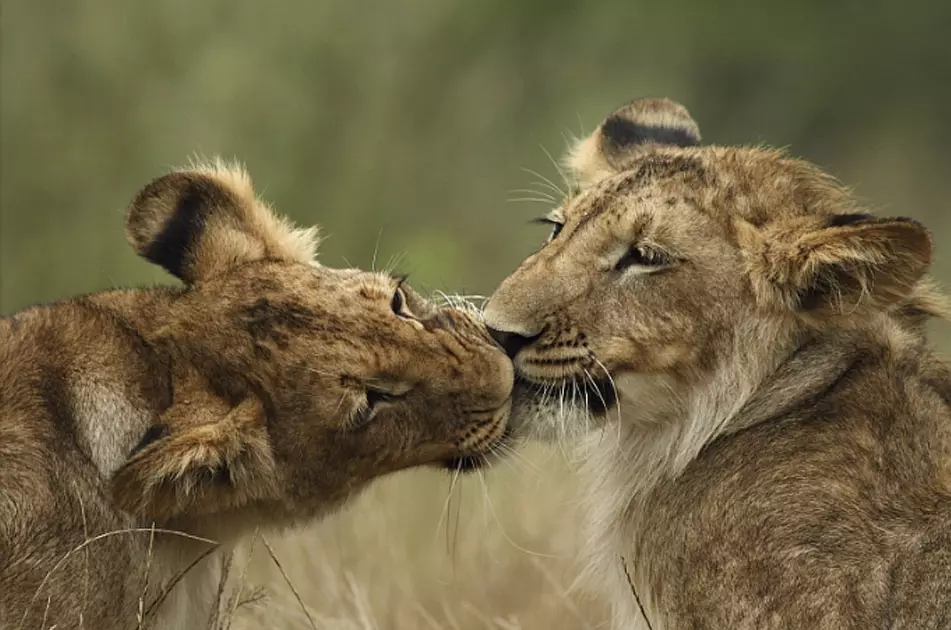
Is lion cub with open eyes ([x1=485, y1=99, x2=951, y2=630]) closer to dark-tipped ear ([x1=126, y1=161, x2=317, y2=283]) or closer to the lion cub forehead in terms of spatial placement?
the lion cub forehead

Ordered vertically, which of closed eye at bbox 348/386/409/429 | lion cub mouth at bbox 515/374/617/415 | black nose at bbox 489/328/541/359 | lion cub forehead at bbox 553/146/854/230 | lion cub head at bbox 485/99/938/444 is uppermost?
lion cub forehead at bbox 553/146/854/230

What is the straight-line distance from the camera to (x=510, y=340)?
4.67m

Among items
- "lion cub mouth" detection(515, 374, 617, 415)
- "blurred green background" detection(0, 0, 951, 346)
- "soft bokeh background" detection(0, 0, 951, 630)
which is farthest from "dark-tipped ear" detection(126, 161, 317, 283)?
"blurred green background" detection(0, 0, 951, 346)

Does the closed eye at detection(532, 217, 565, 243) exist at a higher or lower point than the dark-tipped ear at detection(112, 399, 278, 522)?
higher

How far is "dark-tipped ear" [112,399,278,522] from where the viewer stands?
3904 millimetres

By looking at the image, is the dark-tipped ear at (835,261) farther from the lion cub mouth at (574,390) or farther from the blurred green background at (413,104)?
the blurred green background at (413,104)

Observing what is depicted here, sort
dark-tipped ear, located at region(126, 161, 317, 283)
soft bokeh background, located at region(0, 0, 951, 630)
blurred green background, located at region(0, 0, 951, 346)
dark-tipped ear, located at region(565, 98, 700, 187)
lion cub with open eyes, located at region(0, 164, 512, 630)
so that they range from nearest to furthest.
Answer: lion cub with open eyes, located at region(0, 164, 512, 630)
dark-tipped ear, located at region(126, 161, 317, 283)
dark-tipped ear, located at region(565, 98, 700, 187)
soft bokeh background, located at region(0, 0, 951, 630)
blurred green background, located at region(0, 0, 951, 346)

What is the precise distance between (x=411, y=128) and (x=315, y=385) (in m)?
7.42

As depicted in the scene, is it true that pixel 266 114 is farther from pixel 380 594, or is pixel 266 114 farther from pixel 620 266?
pixel 620 266

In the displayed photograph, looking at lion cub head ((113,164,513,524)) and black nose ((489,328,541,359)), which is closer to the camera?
lion cub head ((113,164,513,524))

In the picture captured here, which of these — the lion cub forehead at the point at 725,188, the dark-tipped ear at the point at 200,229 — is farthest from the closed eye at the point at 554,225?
the dark-tipped ear at the point at 200,229

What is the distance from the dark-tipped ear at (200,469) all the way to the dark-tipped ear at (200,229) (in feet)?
2.11

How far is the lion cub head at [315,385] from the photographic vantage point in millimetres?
4246

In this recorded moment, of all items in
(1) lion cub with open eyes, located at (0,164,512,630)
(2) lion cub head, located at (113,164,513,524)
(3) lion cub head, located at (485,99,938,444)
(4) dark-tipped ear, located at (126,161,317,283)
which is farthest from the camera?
(4) dark-tipped ear, located at (126,161,317,283)
